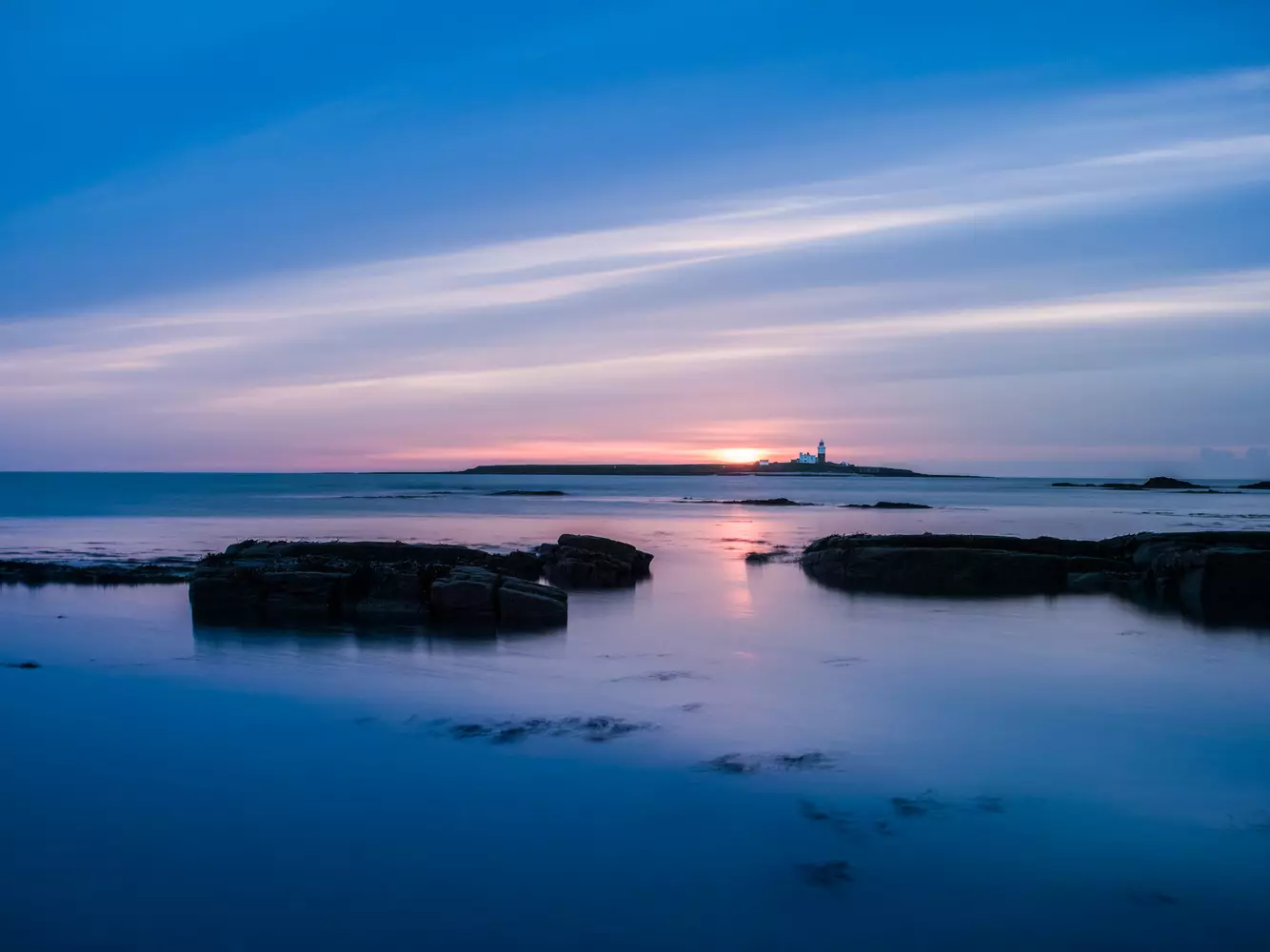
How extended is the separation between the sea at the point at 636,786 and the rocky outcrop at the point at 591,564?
5.23 m

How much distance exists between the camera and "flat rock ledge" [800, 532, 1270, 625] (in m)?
16.3

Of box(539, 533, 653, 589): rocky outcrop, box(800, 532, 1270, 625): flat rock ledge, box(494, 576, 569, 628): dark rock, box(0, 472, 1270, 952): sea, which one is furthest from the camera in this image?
box(539, 533, 653, 589): rocky outcrop

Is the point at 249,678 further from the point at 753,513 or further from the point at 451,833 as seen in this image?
the point at 753,513

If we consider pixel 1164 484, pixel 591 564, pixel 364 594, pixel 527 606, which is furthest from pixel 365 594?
pixel 1164 484

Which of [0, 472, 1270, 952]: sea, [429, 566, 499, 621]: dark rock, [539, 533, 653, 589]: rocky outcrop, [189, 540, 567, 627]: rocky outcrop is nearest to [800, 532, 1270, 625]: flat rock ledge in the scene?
[0, 472, 1270, 952]: sea

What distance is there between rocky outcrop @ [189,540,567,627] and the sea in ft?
2.59

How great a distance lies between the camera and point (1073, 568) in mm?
19203

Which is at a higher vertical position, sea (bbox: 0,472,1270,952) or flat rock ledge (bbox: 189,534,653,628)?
flat rock ledge (bbox: 189,534,653,628)

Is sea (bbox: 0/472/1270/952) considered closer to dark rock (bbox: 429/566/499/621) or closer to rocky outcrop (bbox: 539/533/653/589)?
dark rock (bbox: 429/566/499/621)

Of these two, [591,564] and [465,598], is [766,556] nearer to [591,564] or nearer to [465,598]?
[591,564]

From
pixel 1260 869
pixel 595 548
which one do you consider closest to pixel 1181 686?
pixel 1260 869

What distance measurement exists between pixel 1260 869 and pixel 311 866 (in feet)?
19.4

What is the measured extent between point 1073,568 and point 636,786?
14869mm

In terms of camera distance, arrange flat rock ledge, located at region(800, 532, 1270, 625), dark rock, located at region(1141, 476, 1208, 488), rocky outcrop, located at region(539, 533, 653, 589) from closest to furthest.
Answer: flat rock ledge, located at region(800, 532, 1270, 625) < rocky outcrop, located at region(539, 533, 653, 589) < dark rock, located at region(1141, 476, 1208, 488)
